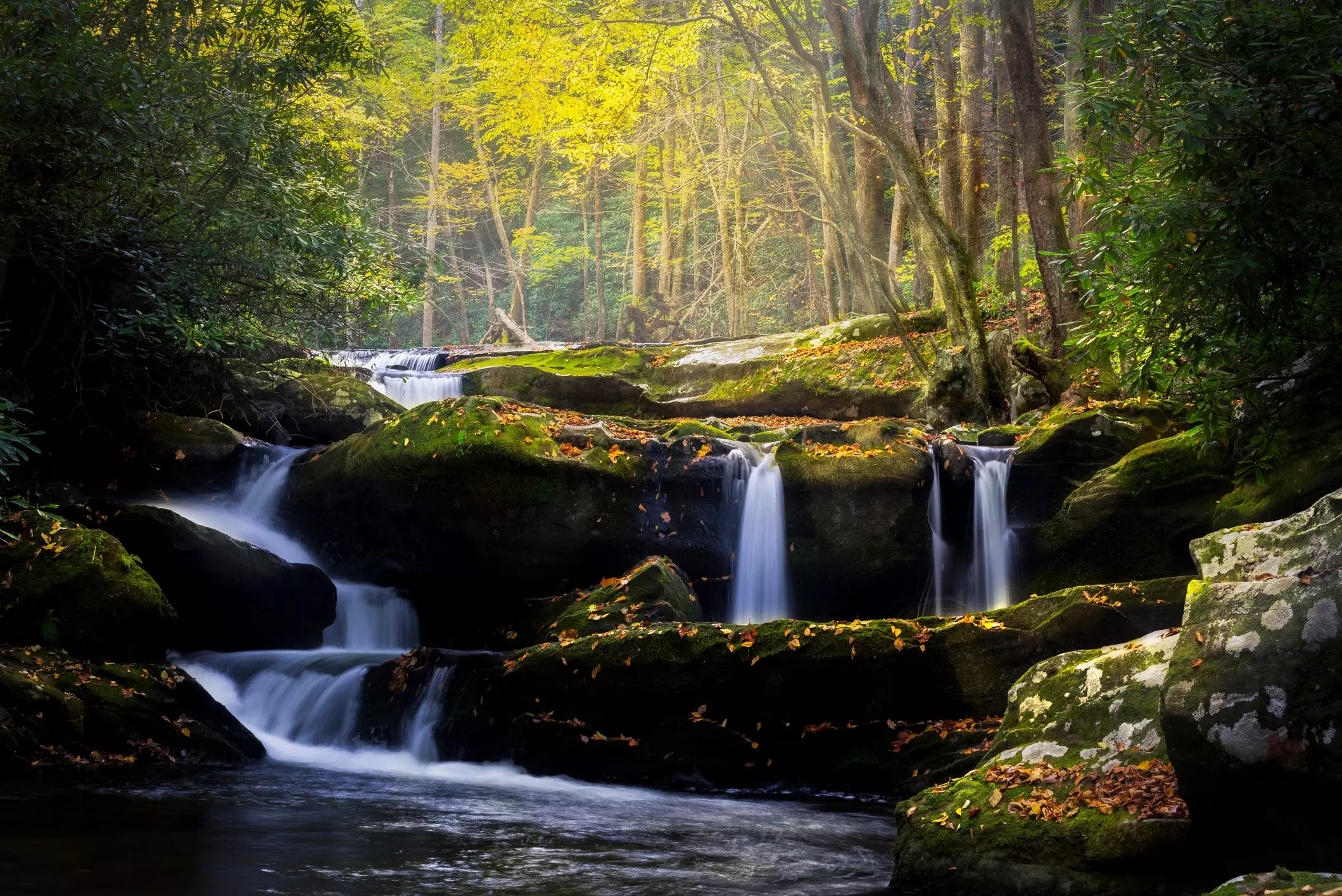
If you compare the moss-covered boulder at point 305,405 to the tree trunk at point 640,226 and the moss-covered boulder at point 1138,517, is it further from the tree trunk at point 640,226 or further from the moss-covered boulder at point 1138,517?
the tree trunk at point 640,226

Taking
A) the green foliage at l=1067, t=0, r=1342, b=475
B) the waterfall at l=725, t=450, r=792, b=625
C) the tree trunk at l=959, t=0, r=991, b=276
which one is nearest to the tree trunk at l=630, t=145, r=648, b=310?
the tree trunk at l=959, t=0, r=991, b=276

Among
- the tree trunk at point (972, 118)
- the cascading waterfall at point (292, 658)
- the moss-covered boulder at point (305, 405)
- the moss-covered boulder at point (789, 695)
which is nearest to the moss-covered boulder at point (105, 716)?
the cascading waterfall at point (292, 658)

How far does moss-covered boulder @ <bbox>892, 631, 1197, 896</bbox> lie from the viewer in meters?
4.48

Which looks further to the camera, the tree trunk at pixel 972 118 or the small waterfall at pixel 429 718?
the tree trunk at pixel 972 118

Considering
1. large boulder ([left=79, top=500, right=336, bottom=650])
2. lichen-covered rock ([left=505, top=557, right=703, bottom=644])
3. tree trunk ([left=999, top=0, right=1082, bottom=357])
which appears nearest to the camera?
lichen-covered rock ([left=505, top=557, right=703, bottom=644])

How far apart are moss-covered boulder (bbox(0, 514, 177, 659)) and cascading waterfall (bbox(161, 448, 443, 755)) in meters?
1.13

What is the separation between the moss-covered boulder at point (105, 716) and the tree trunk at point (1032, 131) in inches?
380

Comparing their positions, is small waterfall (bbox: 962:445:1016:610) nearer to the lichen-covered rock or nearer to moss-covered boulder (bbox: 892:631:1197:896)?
the lichen-covered rock

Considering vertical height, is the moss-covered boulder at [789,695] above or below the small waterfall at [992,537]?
below

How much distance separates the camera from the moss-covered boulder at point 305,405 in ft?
45.6

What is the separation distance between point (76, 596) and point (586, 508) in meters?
4.74

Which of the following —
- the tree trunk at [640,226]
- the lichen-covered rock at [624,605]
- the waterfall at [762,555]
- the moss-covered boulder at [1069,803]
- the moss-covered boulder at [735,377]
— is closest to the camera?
the moss-covered boulder at [1069,803]

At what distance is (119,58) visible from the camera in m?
8.16

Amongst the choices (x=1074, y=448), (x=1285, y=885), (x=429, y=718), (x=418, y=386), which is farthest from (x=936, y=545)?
(x=418, y=386)
